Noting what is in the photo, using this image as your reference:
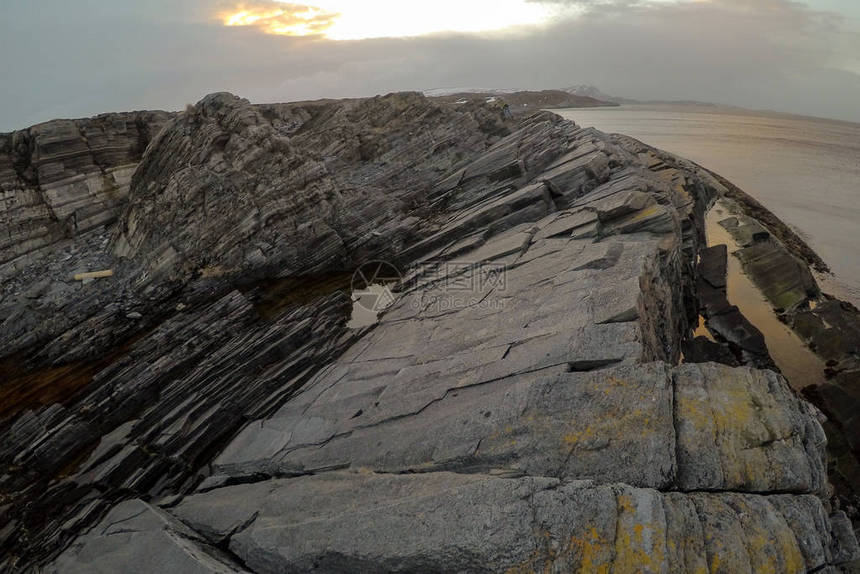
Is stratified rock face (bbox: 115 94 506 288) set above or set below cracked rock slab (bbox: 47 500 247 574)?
above

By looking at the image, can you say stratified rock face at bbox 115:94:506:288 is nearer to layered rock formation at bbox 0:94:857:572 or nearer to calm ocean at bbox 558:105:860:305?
layered rock formation at bbox 0:94:857:572

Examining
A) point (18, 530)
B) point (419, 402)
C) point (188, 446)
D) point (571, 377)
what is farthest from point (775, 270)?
point (18, 530)

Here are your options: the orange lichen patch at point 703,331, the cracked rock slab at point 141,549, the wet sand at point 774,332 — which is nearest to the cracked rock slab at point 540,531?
the cracked rock slab at point 141,549

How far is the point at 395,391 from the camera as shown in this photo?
14.8 m

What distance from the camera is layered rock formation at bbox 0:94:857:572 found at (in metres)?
→ 8.38

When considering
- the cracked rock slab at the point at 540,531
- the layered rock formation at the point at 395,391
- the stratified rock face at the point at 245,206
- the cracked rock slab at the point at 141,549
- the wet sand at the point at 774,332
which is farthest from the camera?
the stratified rock face at the point at 245,206

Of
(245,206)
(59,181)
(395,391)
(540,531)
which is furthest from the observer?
(59,181)

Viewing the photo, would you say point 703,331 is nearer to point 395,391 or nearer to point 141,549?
point 395,391

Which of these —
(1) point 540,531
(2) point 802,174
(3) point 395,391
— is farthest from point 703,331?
(2) point 802,174

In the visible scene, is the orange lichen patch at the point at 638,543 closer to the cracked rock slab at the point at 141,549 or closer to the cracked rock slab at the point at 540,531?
the cracked rock slab at the point at 540,531

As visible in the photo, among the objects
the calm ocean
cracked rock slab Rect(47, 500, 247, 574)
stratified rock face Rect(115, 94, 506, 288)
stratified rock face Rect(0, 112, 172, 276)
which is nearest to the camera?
cracked rock slab Rect(47, 500, 247, 574)

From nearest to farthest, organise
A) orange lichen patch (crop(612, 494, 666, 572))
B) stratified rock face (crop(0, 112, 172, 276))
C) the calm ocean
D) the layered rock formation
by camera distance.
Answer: orange lichen patch (crop(612, 494, 666, 572)), the layered rock formation, stratified rock face (crop(0, 112, 172, 276)), the calm ocean

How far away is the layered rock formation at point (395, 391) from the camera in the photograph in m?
8.38

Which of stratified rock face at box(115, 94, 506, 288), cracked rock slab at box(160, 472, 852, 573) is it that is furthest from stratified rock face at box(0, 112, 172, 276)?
cracked rock slab at box(160, 472, 852, 573)
